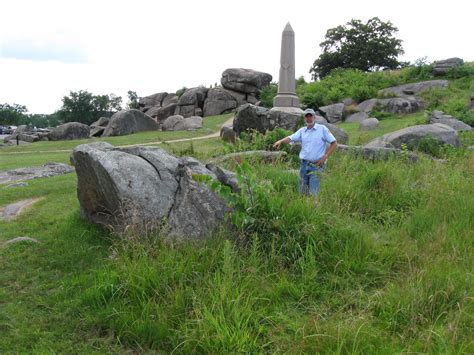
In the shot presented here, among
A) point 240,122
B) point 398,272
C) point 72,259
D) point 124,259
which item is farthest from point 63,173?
point 398,272

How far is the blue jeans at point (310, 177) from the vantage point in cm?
661

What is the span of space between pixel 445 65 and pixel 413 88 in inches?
139

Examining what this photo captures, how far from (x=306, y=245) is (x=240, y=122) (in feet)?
34.1

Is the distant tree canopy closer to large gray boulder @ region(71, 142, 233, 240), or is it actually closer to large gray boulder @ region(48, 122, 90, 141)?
large gray boulder @ region(48, 122, 90, 141)

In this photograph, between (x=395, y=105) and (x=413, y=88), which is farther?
(x=413, y=88)

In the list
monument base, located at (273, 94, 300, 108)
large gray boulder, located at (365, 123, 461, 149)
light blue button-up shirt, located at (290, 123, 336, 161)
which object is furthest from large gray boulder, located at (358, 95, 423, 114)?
light blue button-up shirt, located at (290, 123, 336, 161)

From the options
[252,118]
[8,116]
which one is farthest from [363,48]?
[8,116]

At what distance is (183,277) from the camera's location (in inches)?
171

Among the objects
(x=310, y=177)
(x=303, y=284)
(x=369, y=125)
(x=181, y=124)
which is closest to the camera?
(x=303, y=284)

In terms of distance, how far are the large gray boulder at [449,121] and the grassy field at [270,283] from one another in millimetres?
10067

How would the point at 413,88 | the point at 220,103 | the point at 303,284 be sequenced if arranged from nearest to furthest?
the point at 303,284, the point at 413,88, the point at 220,103

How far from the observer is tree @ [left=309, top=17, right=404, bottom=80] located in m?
45.2

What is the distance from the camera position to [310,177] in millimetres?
6949

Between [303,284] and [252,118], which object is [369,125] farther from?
[303,284]
